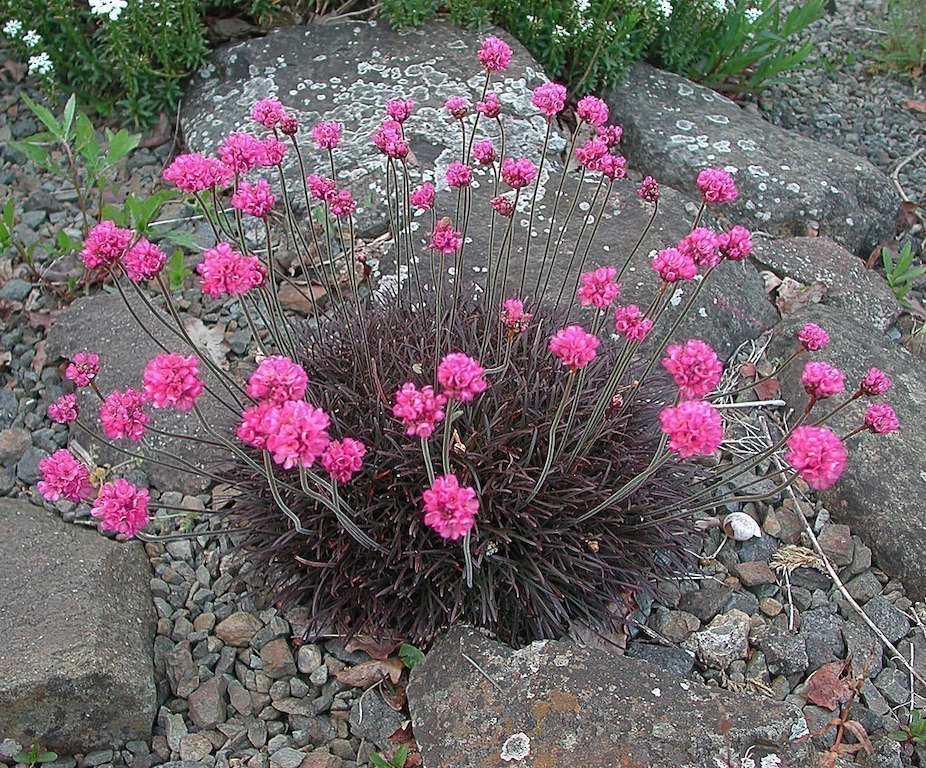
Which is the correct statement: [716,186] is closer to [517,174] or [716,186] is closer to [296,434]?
[517,174]

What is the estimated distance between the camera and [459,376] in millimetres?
1787

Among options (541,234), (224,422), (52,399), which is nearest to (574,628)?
(224,422)

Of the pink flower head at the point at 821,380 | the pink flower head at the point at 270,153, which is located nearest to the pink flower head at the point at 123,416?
the pink flower head at the point at 270,153

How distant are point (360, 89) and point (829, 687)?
3.33m

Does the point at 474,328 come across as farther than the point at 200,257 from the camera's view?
No

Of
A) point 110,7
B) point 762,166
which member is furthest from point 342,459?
point 762,166

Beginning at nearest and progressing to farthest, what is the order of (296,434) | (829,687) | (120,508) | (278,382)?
1. (296,434)
2. (278,382)
3. (120,508)
4. (829,687)

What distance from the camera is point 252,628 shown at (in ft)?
8.82

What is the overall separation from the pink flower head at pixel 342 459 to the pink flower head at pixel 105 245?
2.21ft

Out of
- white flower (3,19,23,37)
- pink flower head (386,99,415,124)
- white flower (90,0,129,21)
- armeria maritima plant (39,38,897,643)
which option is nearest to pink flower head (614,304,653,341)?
armeria maritima plant (39,38,897,643)

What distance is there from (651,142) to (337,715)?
3232 millimetres

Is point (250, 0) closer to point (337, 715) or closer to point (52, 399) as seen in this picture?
point (52, 399)

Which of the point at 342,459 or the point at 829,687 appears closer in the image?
the point at 342,459

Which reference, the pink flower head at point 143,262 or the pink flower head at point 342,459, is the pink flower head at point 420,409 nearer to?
the pink flower head at point 342,459
